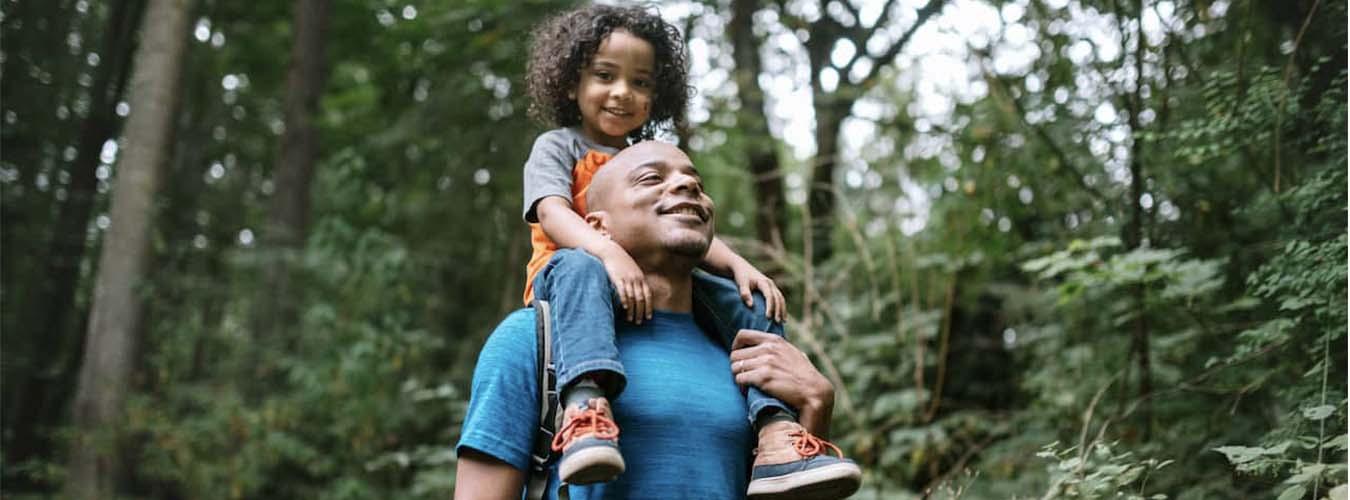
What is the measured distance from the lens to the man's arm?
2.38 metres

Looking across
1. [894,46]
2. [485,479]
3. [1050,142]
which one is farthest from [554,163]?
[894,46]

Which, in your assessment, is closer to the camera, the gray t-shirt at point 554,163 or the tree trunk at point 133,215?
the gray t-shirt at point 554,163

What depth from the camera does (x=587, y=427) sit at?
89.6 inches

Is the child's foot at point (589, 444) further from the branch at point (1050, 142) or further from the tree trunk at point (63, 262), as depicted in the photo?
the tree trunk at point (63, 262)

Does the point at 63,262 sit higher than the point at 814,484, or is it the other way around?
the point at 63,262

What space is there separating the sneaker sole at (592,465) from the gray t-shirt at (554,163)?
954 millimetres

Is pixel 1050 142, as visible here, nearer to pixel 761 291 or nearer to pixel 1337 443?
pixel 1337 443

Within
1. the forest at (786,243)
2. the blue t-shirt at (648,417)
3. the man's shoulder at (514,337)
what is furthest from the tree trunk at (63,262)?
the blue t-shirt at (648,417)

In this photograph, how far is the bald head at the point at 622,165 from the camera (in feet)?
9.11

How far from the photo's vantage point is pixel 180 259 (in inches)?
477

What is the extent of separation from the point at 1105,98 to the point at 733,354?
12.1 ft

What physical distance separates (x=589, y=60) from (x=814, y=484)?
141 cm

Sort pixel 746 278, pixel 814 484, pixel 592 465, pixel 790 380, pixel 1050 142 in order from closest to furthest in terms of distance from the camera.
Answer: pixel 592 465, pixel 814 484, pixel 790 380, pixel 746 278, pixel 1050 142

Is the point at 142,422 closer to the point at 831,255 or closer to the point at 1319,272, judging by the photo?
the point at 831,255
